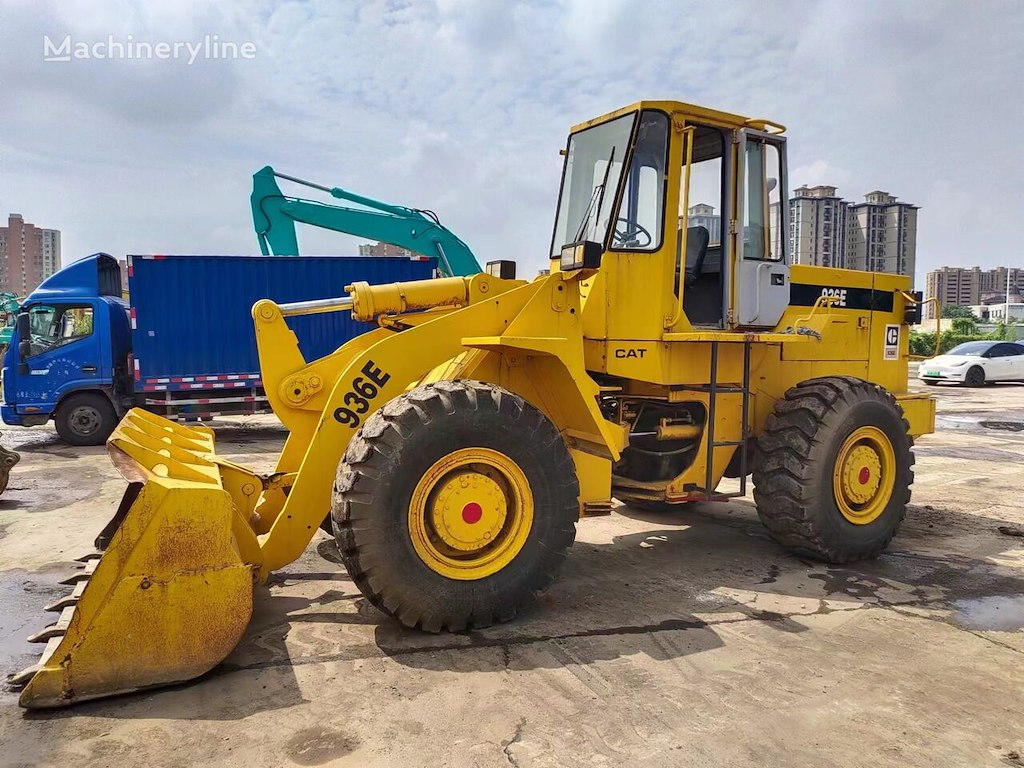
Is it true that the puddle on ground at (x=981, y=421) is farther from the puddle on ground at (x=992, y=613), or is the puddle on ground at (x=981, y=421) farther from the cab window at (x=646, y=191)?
the cab window at (x=646, y=191)

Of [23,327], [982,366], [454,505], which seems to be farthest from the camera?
[982,366]

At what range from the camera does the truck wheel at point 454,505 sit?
12.5 ft

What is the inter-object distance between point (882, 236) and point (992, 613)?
336 inches

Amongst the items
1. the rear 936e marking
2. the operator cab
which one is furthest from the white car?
the rear 936e marking

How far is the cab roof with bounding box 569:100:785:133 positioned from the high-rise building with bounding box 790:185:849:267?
68 cm

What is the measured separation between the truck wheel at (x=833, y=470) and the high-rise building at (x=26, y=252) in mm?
81612

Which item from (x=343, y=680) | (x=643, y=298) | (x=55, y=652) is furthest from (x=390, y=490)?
(x=643, y=298)

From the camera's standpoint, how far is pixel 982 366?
74.1ft

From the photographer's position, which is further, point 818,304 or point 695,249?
point 818,304

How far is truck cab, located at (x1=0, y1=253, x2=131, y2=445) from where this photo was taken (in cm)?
1168

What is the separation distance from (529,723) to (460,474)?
1.36 m

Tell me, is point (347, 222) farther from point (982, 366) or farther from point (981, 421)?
point (982, 366)

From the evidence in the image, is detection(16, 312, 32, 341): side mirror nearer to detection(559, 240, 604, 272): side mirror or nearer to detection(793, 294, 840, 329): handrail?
detection(559, 240, 604, 272): side mirror

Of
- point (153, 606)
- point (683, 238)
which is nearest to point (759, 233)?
point (683, 238)
